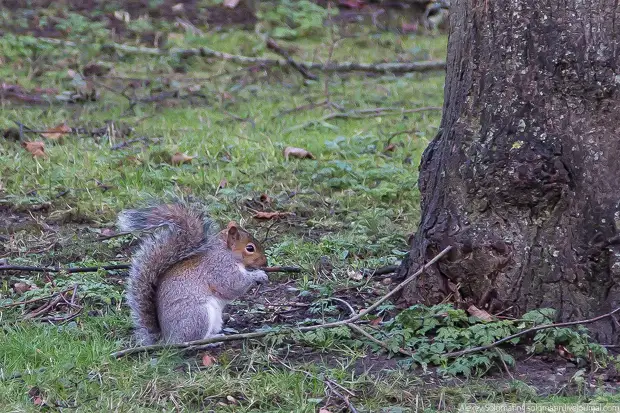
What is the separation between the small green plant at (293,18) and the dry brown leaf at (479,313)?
620cm

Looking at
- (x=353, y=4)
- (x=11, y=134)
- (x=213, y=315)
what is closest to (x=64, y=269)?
(x=213, y=315)

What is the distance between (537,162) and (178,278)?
1260 mm

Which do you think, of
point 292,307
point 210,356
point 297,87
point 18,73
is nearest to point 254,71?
point 297,87

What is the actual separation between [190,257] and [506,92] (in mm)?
1235

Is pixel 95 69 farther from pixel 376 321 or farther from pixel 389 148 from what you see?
pixel 376 321

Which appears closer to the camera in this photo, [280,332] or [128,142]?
[280,332]

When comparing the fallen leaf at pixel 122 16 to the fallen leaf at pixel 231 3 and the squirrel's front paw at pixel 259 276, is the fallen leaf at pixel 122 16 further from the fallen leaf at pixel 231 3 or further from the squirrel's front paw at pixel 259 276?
the squirrel's front paw at pixel 259 276

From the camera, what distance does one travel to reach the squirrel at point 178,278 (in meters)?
3.44

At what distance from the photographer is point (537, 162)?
3.24m

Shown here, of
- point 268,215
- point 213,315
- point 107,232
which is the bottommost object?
point 107,232

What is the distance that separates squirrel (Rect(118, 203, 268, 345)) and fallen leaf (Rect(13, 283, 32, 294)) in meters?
0.69

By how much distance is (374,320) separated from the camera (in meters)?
3.58

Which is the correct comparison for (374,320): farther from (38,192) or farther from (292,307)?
(38,192)

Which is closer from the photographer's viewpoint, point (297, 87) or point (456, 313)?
point (456, 313)
